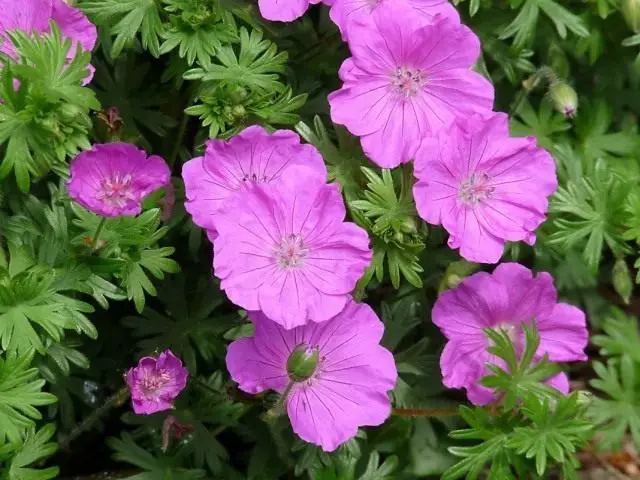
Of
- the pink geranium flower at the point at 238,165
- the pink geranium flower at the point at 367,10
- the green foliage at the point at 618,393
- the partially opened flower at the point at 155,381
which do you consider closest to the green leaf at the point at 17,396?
the partially opened flower at the point at 155,381

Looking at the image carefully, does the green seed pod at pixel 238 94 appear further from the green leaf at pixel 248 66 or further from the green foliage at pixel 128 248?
the green foliage at pixel 128 248

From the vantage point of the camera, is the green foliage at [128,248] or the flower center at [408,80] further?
the flower center at [408,80]

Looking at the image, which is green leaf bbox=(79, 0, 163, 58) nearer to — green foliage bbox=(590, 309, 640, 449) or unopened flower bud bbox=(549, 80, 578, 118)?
unopened flower bud bbox=(549, 80, 578, 118)

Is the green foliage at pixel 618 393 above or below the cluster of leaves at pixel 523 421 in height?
below

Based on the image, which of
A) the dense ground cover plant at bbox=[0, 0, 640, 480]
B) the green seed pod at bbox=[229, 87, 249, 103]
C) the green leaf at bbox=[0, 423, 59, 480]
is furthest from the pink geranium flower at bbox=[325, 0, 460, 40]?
the green leaf at bbox=[0, 423, 59, 480]

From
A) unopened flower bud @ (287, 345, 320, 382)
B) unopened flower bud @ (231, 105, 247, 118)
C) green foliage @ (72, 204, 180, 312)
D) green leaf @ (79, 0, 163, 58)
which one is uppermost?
green leaf @ (79, 0, 163, 58)

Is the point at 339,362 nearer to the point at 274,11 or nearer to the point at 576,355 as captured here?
the point at 576,355
